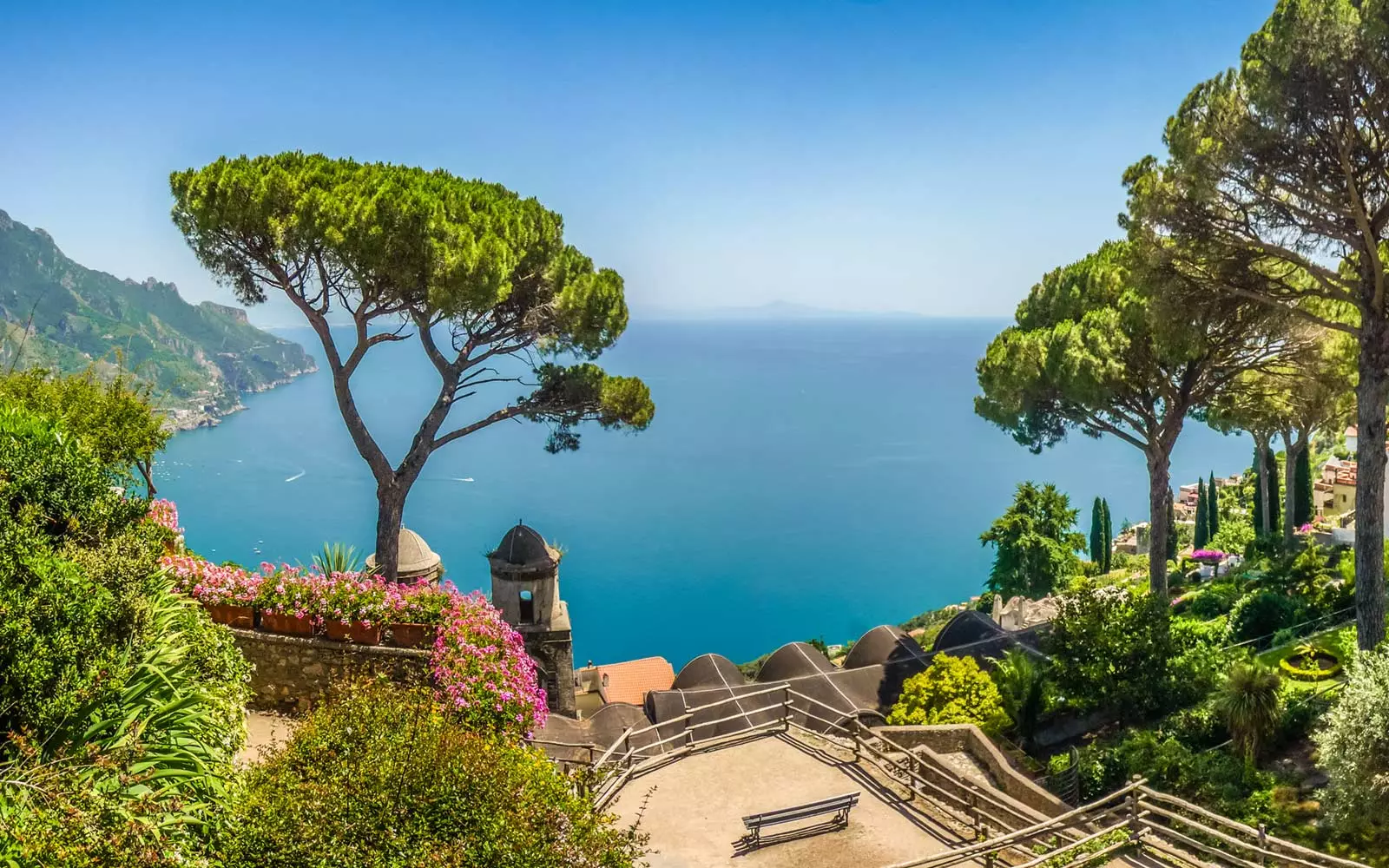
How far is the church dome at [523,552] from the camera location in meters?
16.6

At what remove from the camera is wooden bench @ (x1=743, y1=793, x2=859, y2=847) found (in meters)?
8.98

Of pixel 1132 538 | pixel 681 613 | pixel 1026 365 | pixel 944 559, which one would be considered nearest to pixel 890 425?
pixel 944 559

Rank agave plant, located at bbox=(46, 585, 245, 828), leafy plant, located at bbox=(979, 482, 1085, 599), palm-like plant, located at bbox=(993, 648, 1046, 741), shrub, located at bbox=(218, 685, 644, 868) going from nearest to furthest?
shrub, located at bbox=(218, 685, 644, 868), agave plant, located at bbox=(46, 585, 245, 828), palm-like plant, located at bbox=(993, 648, 1046, 741), leafy plant, located at bbox=(979, 482, 1085, 599)

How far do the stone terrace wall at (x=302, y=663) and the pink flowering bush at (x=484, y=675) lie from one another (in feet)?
1.70

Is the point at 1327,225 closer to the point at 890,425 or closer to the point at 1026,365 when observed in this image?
the point at 1026,365

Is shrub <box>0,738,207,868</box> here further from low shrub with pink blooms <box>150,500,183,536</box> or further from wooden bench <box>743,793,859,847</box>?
wooden bench <box>743,793,859,847</box>

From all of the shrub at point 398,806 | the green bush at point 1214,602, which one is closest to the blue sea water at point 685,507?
the green bush at point 1214,602

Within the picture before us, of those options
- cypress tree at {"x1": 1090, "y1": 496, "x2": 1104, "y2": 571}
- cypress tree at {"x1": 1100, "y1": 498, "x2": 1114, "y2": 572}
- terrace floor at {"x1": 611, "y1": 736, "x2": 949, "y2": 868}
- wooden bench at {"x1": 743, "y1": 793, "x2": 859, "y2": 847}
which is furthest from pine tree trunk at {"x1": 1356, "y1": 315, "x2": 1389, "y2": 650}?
cypress tree at {"x1": 1090, "y1": 496, "x2": 1104, "y2": 571}

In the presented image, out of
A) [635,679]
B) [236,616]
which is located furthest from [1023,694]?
[635,679]

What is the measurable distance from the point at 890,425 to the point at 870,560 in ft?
307

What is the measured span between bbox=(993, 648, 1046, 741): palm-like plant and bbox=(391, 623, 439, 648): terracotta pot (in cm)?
965

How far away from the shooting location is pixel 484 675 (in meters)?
8.27

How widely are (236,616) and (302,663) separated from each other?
0.87 meters

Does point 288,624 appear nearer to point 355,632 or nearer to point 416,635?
point 355,632
